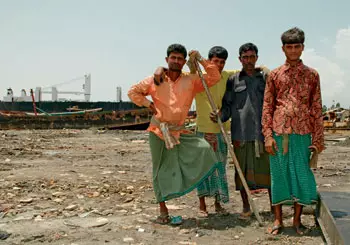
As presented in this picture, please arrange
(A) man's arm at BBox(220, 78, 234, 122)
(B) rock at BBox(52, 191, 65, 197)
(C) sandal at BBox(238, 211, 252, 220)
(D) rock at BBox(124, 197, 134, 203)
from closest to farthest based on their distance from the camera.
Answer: (C) sandal at BBox(238, 211, 252, 220), (A) man's arm at BBox(220, 78, 234, 122), (D) rock at BBox(124, 197, 134, 203), (B) rock at BBox(52, 191, 65, 197)

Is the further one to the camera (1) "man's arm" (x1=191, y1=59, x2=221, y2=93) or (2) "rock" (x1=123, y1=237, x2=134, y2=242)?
(1) "man's arm" (x1=191, y1=59, x2=221, y2=93)

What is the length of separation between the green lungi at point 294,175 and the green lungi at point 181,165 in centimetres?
65

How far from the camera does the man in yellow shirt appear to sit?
3.93 meters

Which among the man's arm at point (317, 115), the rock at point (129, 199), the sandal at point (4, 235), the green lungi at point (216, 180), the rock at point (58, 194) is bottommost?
the rock at point (129, 199)

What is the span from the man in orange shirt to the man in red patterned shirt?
0.66 meters

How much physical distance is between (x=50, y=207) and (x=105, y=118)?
20.3m

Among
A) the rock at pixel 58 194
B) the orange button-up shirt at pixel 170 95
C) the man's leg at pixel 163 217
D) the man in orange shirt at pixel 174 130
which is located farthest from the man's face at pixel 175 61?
the rock at pixel 58 194

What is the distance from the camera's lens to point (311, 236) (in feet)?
10.7

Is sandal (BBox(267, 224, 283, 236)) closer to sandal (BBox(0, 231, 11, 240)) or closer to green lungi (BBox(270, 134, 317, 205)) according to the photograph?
green lungi (BBox(270, 134, 317, 205))

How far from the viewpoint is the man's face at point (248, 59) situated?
3696mm

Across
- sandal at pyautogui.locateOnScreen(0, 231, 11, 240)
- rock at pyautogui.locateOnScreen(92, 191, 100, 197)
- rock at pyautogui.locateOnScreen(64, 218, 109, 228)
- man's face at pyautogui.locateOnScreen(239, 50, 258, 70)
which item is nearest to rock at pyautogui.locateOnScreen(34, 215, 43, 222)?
rock at pyautogui.locateOnScreen(64, 218, 109, 228)

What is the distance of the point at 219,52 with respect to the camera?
388cm

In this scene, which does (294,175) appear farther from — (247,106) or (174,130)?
(174,130)

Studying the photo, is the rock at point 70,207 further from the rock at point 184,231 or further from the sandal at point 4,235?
the rock at point 184,231
